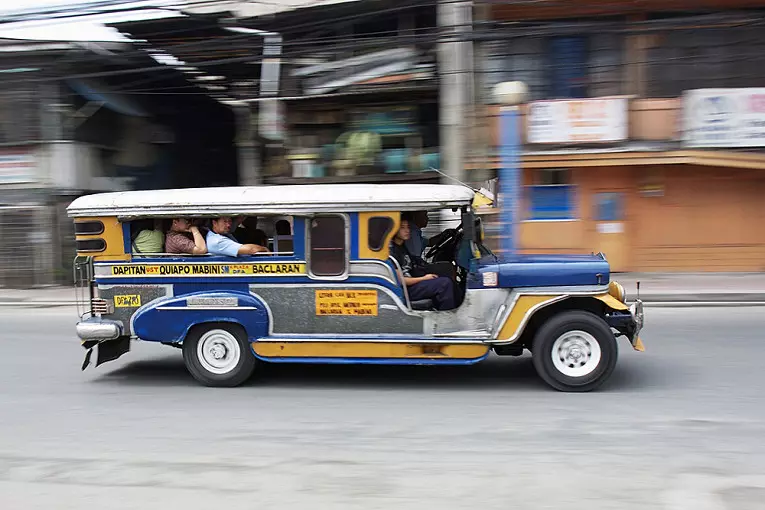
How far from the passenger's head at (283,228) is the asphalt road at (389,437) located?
149 centimetres

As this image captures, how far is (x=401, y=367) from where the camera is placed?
7566 mm

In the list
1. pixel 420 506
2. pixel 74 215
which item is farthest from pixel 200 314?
pixel 420 506

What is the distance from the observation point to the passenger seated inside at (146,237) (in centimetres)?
698

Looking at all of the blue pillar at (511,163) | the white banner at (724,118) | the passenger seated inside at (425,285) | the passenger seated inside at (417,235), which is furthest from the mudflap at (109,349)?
the white banner at (724,118)

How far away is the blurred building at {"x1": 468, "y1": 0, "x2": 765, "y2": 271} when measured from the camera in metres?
15.1

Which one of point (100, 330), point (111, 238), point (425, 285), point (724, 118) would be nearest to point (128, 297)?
point (100, 330)

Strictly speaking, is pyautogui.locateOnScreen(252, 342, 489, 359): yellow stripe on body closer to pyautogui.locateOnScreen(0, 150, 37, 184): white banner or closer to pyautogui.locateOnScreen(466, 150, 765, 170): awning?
pyautogui.locateOnScreen(466, 150, 765, 170): awning

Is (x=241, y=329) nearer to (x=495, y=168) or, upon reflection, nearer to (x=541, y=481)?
(x=541, y=481)

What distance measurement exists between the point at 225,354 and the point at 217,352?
0.08m

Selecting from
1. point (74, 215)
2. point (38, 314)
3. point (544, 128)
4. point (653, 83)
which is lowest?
point (38, 314)

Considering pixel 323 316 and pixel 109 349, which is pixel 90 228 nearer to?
pixel 109 349

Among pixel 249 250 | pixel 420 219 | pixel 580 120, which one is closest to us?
pixel 249 250

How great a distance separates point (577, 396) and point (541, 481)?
205 cm

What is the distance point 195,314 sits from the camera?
6.83 m
